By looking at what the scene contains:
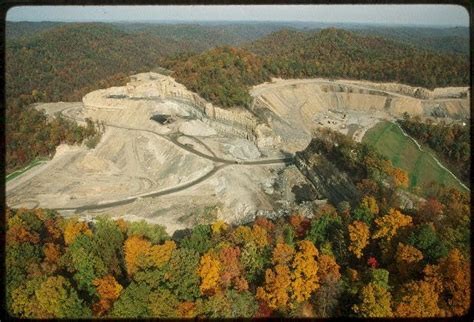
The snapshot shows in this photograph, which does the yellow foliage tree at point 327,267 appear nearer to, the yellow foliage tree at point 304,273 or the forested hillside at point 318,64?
the yellow foliage tree at point 304,273

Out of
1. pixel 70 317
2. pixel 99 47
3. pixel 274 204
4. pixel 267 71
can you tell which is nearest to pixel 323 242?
pixel 274 204

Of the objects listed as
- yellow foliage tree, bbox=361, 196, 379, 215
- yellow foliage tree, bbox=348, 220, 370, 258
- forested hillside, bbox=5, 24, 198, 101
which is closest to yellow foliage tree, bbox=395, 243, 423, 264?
yellow foliage tree, bbox=348, 220, 370, 258

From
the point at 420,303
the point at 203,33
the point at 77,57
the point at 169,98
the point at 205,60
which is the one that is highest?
the point at 203,33

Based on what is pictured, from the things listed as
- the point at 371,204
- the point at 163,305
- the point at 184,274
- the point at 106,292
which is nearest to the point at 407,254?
the point at 371,204

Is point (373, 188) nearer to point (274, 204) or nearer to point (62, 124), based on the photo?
point (274, 204)

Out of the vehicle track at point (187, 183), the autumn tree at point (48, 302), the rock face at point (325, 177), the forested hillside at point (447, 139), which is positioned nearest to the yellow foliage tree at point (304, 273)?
the rock face at point (325, 177)

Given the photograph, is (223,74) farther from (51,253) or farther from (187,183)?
(51,253)
